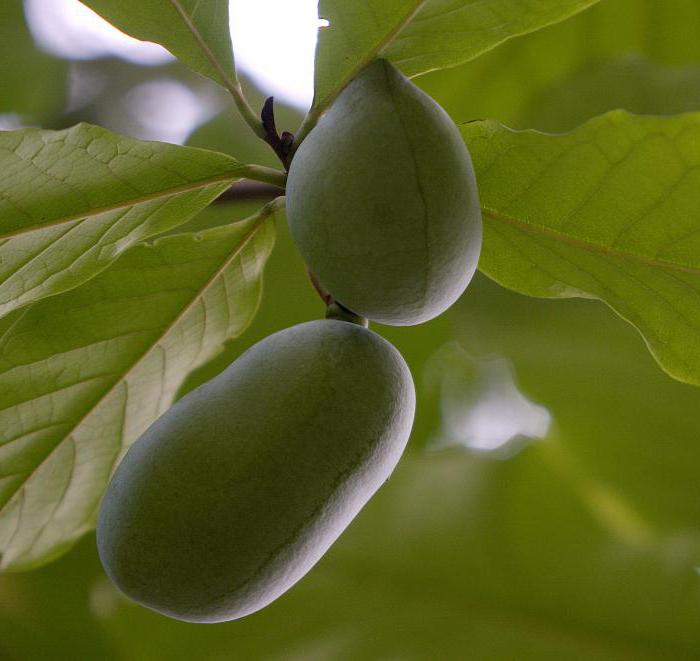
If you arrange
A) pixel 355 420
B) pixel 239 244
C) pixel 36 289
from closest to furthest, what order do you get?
pixel 355 420, pixel 36 289, pixel 239 244

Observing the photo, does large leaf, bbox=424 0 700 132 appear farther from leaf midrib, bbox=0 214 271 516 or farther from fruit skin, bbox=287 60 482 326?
fruit skin, bbox=287 60 482 326

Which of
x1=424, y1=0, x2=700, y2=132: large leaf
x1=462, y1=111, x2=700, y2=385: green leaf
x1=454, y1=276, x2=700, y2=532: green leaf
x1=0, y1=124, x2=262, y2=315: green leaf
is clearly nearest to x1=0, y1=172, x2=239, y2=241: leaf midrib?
x1=0, y1=124, x2=262, y2=315: green leaf

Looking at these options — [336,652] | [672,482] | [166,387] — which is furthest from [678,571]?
[166,387]

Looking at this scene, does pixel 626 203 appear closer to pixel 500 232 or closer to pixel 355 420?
pixel 500 232

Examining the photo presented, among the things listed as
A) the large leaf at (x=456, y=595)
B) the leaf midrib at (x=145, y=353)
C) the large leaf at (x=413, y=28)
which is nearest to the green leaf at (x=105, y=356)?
the leaf midrib at (x=145, y=353)

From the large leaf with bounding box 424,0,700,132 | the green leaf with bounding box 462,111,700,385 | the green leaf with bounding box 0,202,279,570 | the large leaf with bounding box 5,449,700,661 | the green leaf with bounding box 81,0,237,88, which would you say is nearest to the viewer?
the green leaf with bounding box 462,111,700,385

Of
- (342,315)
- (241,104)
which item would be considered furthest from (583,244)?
(241,104)

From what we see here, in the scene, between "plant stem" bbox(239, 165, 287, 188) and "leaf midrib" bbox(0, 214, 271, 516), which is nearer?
"plant stem" bbox(239, 165, 287, 188)
